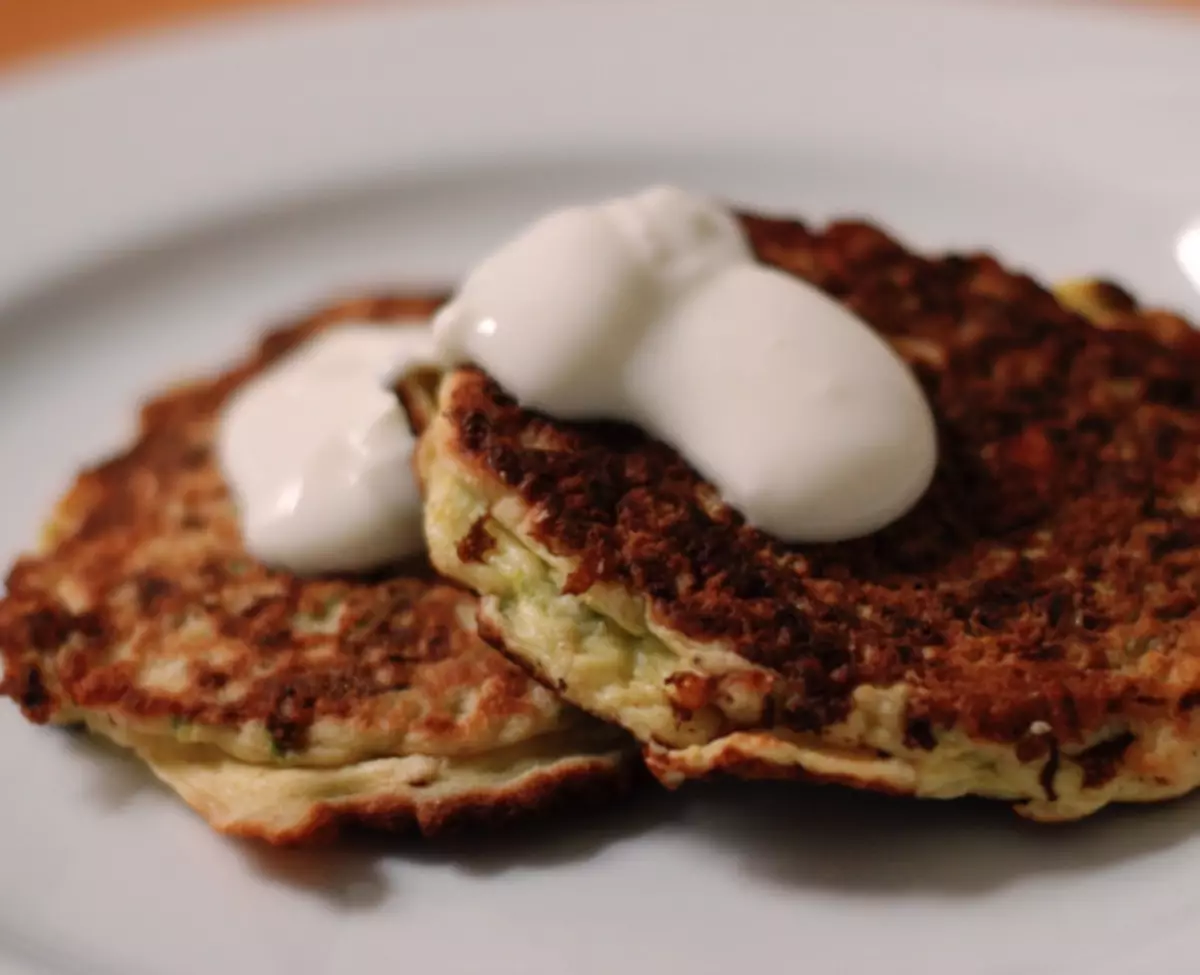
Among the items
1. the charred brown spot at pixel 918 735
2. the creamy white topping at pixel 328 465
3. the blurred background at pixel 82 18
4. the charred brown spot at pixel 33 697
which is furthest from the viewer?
the blurred background at pixel 82 18

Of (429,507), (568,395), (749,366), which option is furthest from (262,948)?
(749,366)

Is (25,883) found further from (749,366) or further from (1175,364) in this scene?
(1175,364)

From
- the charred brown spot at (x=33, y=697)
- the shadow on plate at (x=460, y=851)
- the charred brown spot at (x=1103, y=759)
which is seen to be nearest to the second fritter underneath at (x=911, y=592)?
the charred brown spot at (x=1103, y=759)

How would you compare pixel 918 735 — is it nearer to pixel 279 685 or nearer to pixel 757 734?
pixel 757 734

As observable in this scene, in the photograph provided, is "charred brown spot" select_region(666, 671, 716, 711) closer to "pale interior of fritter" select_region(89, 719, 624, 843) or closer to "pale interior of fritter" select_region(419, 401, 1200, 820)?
"pale interior of fritter" select_region(419, 401, 1200, 820)

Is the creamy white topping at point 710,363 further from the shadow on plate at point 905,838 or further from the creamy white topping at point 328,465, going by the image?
the shadow on plate at point 905,838

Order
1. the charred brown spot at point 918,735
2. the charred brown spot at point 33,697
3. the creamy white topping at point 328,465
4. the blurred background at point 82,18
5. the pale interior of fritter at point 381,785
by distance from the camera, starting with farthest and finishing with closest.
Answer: the blurred background at point 82,18, the creamy white topping at point 328,465, the charred brown spot at point 33,697, the pale interior of fritter at point 381,785, the charred brown spot at point 918,735

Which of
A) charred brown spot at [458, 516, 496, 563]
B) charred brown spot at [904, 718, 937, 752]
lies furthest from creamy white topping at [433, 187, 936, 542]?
charred brown spot at [904, 718, 937, 752]
